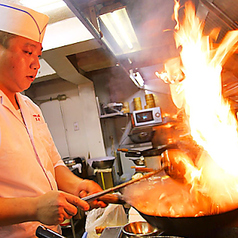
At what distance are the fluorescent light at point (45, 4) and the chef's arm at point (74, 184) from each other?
73.9 inches

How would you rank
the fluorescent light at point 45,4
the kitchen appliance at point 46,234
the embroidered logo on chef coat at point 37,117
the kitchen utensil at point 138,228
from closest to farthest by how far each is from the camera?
the kitchen appliance at point 46,234
the kitchen utensil at point 138,228
the embroidered logo on chef coat at point 37,117
the fluorescent light at point 45,4

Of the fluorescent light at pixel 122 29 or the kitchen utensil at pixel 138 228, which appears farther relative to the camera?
the fluorescent light at pixel 122 29

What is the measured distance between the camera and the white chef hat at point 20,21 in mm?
1068

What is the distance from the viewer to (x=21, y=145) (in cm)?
107

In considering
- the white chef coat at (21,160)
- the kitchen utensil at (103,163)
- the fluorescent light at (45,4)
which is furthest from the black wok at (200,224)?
the kitchen utensil at (103,163)

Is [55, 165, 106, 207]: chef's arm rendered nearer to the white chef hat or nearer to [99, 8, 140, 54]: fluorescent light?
the white chef hat

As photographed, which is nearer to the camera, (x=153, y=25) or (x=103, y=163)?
(x=153, y=25)

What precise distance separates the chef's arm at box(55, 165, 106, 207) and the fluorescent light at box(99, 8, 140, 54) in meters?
1.09

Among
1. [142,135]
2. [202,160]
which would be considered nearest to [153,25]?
[202,160]

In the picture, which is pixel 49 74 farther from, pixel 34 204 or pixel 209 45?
pixel 34 204

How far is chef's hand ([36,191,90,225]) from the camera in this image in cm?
75

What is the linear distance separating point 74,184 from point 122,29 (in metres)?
1.23

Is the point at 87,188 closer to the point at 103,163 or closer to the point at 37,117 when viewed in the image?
the point at 37,117

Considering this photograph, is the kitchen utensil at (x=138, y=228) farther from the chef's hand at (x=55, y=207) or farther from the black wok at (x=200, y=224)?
the chef's hand at (x=55, y=207)
